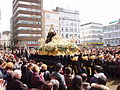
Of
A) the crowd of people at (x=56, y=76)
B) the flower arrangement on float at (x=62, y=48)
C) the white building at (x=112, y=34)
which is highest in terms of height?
the white building at (x=112, y=34)

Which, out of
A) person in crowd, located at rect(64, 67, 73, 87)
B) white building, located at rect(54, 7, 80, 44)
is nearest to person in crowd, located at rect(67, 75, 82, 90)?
person in crowd, located at rect(64, 67, 73, 87)

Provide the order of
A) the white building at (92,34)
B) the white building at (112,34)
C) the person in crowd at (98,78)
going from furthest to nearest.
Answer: the white building at (92,34)
the white building at (112,34)
the person in crowd at (98,78)

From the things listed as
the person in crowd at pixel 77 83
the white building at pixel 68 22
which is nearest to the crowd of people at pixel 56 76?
the person in crowd at pixel 77 83

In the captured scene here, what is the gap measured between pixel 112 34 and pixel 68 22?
23.0m

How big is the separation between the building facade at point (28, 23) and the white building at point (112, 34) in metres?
36.7

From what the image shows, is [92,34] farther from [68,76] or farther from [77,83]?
[77,83]

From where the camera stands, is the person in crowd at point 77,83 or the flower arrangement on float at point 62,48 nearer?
the person in crowd at point 77,83

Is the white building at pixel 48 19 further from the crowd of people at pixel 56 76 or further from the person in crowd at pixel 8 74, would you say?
the person in crowd at pixel 8 74

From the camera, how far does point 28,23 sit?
64.8 m

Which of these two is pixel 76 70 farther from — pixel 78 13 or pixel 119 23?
pixel 78 13

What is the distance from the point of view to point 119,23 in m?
77.6

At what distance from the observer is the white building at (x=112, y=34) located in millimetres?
79262

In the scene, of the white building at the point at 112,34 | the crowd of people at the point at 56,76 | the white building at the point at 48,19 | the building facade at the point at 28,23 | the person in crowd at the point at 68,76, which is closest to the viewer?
the crowd of people at the point at 56,76

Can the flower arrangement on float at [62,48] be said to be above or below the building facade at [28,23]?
below
